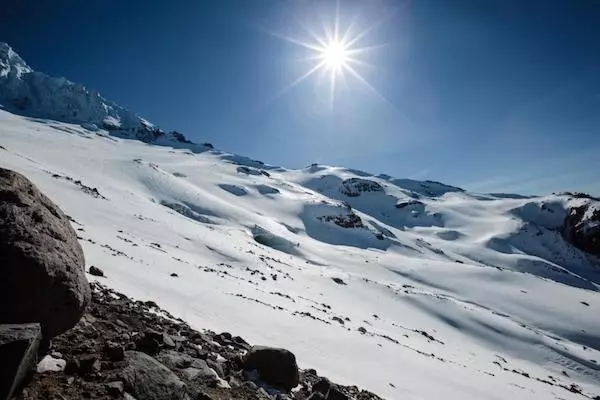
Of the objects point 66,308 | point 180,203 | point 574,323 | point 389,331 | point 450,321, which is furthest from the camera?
point 180,203

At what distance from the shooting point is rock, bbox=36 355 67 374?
652cm

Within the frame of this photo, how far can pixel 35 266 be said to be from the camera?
21.6 feet

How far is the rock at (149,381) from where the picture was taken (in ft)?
22.0

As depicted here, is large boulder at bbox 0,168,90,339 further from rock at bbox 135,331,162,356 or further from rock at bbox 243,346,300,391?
rock at bbox 243,346,300,391

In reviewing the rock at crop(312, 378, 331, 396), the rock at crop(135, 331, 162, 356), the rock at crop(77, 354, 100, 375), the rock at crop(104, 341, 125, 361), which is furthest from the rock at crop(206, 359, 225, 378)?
the rock at crop(77, 354, 100, 375)

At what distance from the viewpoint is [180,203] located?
Result: 79312 mm

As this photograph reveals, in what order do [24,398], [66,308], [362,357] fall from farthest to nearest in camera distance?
[362,357]
[66,308]
[24,398]

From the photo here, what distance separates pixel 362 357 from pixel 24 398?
14.6 meters

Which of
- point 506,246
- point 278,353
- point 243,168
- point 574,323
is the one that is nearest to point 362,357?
point 278,353

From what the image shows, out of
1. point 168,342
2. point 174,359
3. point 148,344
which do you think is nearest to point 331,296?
point 168,342

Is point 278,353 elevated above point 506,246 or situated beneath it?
situated beneath

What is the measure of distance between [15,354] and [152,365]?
240 cm

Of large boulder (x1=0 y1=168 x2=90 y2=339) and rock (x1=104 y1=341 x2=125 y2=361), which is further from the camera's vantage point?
rock (x1=104 y1=341 x2=125 y2=361)

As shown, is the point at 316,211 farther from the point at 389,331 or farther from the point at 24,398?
the point at 24,398
